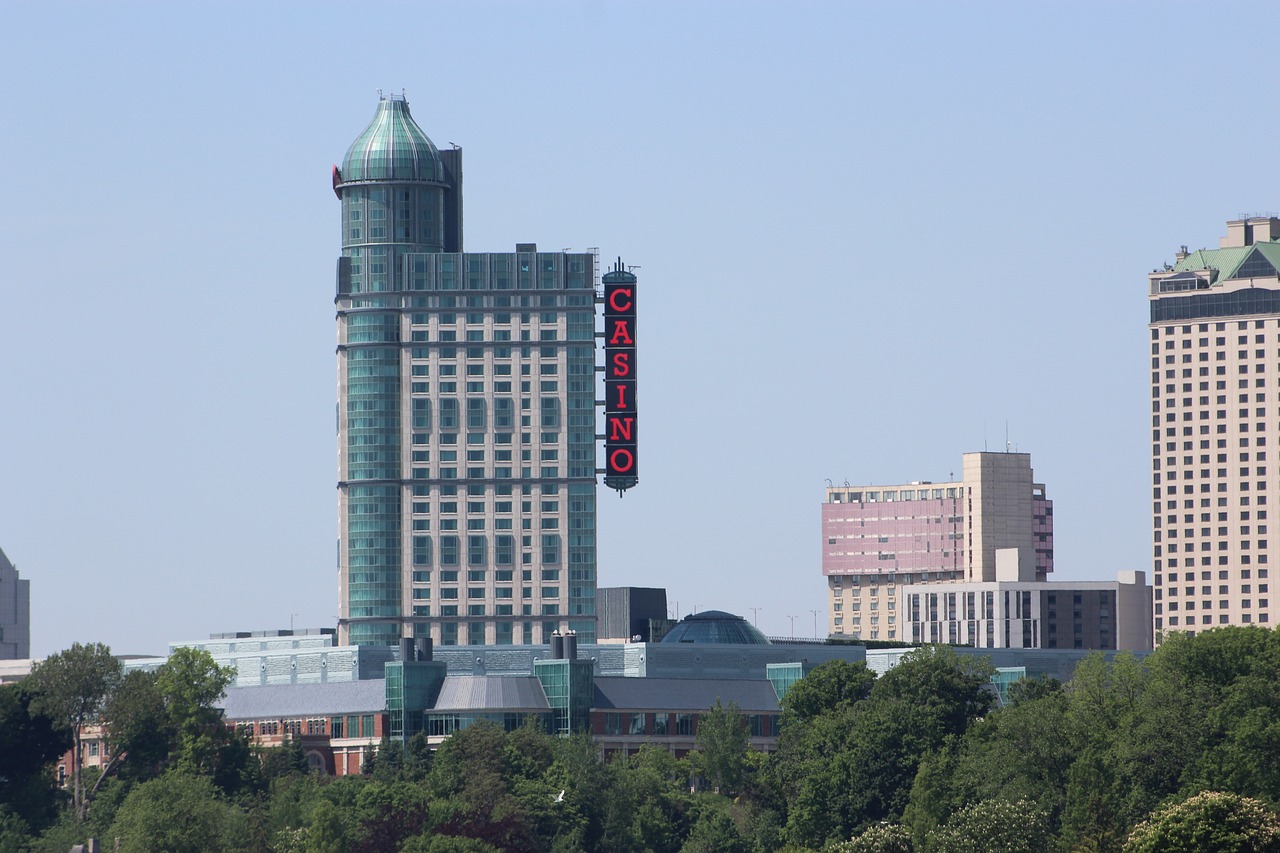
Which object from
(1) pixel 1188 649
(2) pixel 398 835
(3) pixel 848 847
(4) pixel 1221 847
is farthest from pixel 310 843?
(4) pixel 1221 847

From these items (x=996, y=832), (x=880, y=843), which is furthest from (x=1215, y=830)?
(x=880, y=843)

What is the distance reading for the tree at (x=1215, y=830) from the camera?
12950 cm

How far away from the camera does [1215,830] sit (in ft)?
427

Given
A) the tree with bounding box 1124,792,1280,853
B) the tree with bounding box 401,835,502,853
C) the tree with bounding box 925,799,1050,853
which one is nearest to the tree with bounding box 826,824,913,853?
the tree with bounding box 925,799,1050,853

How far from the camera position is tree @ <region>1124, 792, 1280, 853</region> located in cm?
12950

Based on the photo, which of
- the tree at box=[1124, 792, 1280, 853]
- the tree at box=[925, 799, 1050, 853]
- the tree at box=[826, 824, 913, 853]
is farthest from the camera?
the tree at box=[826, 824, 913, 853]

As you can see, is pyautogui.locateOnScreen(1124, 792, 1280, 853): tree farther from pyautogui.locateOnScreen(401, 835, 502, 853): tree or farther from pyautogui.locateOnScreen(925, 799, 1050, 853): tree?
pyautogui.locateOnScreen(401, 835, 502, 853): tree

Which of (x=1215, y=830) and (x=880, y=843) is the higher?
(x=1215, y=830)

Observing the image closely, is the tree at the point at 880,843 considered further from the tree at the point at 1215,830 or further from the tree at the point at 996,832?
the tree at the point at 1215,830

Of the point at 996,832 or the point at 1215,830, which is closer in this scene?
the point at 1215,830

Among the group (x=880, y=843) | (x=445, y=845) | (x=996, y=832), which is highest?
(x=996, y=832)

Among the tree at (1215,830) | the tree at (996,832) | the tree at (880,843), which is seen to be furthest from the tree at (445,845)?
the tree at (1215,830)

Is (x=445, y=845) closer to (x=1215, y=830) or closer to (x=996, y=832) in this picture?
(x=996, y=832)

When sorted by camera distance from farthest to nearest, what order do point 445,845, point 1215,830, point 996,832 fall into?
point 445,845 → point 996,832 → point 1215,830
